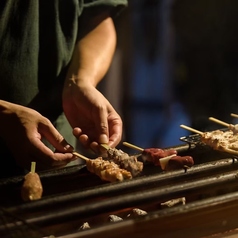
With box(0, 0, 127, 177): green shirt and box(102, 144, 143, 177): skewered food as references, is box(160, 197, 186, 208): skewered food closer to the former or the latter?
box(102, 144, 143, 177): skewered food

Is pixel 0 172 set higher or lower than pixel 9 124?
lower

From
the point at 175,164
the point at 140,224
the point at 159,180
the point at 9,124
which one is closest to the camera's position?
the point at 140,224

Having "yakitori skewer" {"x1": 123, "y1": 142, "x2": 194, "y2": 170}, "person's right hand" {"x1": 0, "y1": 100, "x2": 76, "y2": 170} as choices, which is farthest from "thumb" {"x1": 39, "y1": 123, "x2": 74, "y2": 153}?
"yakitori skewer" {"x1": 123, "y1": 142, "x2": 194, "y2": 170}

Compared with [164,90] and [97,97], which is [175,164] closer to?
[97,97]

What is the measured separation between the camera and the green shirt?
225 cm

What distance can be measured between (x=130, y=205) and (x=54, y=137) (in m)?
0.57

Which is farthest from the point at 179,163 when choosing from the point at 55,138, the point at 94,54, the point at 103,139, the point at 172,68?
the point at 172,68

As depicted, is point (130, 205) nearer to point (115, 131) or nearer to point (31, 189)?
point (31, 189)

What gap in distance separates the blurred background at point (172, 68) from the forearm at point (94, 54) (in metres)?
0.52

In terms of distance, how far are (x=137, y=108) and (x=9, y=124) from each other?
52.3 inches

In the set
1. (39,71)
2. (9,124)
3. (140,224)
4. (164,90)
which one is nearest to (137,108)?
(164,90)

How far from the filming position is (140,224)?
1388mm

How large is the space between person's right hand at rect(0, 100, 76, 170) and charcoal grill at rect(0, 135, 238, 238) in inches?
5.6

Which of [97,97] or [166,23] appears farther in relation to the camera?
[166,23]
